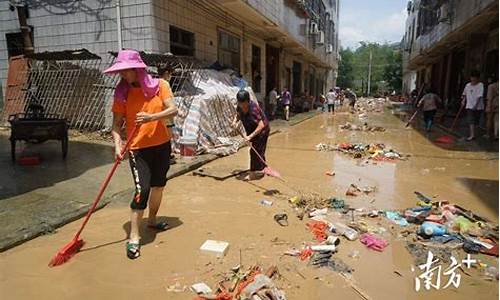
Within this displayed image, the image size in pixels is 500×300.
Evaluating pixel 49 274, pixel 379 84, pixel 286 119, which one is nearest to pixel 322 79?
pixel 286 119

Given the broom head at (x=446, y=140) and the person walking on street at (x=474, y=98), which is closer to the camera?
the person walking on street at (x=474, y=98)

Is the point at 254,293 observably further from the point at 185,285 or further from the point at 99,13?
the point at 99,13

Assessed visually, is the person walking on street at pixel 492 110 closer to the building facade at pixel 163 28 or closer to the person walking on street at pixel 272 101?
the building facade at pixel 163 28

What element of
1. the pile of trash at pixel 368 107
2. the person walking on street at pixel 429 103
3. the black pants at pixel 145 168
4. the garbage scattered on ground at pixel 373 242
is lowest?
the garbage scattered on ground at pixel 373 242

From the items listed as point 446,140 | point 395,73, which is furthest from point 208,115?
point 395,73

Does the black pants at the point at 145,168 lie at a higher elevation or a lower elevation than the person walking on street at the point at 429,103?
lower

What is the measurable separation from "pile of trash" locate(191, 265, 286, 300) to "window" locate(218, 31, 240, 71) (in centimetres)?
1082

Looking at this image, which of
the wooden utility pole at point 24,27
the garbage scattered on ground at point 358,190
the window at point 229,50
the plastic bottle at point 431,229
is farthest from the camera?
the window at point 229,50

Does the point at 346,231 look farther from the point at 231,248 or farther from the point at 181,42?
the point at 181,42

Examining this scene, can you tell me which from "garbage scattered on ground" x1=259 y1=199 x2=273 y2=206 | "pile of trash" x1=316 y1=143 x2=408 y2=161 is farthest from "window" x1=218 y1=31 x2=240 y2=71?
"garbage scattered on ground" x1=259 y1=199 x2=273 y2=206

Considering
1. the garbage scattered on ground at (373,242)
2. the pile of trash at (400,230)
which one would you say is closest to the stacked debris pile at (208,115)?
the pile of trash at (400,230)

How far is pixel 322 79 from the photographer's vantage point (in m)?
41.3

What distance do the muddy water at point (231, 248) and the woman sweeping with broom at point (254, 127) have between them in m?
0.31

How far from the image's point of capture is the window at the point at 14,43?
1094 centimetres
